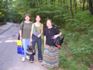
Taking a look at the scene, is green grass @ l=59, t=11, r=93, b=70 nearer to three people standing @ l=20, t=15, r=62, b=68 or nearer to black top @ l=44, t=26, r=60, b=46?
three people standing @ l=20, t=15, r=62, b=68

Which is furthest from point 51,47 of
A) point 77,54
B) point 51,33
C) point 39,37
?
point 77,54

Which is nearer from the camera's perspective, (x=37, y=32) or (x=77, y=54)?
(x=37, y=32)

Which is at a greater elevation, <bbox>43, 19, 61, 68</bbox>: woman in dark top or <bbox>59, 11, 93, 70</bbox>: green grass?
<bbox>43, 19, 61, 68</bbox>: woman in dark top

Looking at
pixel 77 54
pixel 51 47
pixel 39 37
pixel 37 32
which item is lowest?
pixel 77 54

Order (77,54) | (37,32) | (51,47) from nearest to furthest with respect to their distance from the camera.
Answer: (51,47) → (37,32) → (77,54)

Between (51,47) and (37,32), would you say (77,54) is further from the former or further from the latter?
(37,32)

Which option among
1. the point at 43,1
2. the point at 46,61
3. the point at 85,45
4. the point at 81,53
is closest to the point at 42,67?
the point at 46,61

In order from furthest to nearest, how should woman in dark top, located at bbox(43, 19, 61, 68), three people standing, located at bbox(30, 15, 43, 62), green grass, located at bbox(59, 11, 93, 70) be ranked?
three people standing, located at bbox(30, 15, 43, 62), green grass, located at bbox(59, 11, 93, 70), woman in dark top, located at bbox(43, 19, 61, 68)

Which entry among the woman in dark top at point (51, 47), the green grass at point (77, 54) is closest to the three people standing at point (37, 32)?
the woman in dark top at point (51, 47)

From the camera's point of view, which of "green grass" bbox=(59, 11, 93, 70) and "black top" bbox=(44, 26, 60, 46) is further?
"green grass" bbox=(59, 11, 93, 70)

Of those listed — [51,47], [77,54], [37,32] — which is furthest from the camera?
[77,54]

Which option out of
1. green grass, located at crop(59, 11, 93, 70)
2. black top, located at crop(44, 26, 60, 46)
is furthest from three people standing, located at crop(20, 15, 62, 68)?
green grass, located at crop(59, 11, 93, 70)

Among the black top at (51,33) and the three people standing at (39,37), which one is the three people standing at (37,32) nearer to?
the three people standing at (39,37)

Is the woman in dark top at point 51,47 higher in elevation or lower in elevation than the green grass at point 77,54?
higher
